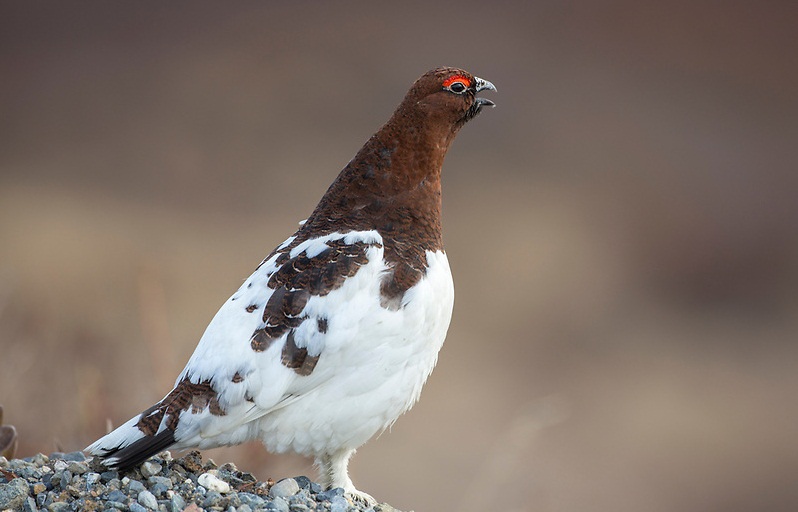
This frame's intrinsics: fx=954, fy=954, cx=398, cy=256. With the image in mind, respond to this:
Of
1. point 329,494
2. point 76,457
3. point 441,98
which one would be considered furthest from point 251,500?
point 441,98

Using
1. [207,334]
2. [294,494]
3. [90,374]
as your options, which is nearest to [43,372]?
[90,374]

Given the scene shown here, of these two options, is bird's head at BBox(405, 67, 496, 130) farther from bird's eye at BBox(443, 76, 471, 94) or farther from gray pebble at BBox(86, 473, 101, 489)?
gray pebble at BBox(86, 473, 101, 489)

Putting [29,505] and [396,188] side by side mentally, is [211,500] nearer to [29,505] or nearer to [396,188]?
[29,505]

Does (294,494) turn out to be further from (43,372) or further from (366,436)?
(43,372)

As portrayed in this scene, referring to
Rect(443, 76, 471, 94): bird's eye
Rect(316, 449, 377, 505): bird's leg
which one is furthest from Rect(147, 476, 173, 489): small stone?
Rect(443, 76, 471, 94): bird's eye

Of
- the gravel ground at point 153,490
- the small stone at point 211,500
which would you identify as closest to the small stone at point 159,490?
the gravel ground at point 153,490

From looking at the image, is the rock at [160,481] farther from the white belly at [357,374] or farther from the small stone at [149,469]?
the white belly at [357,374]
